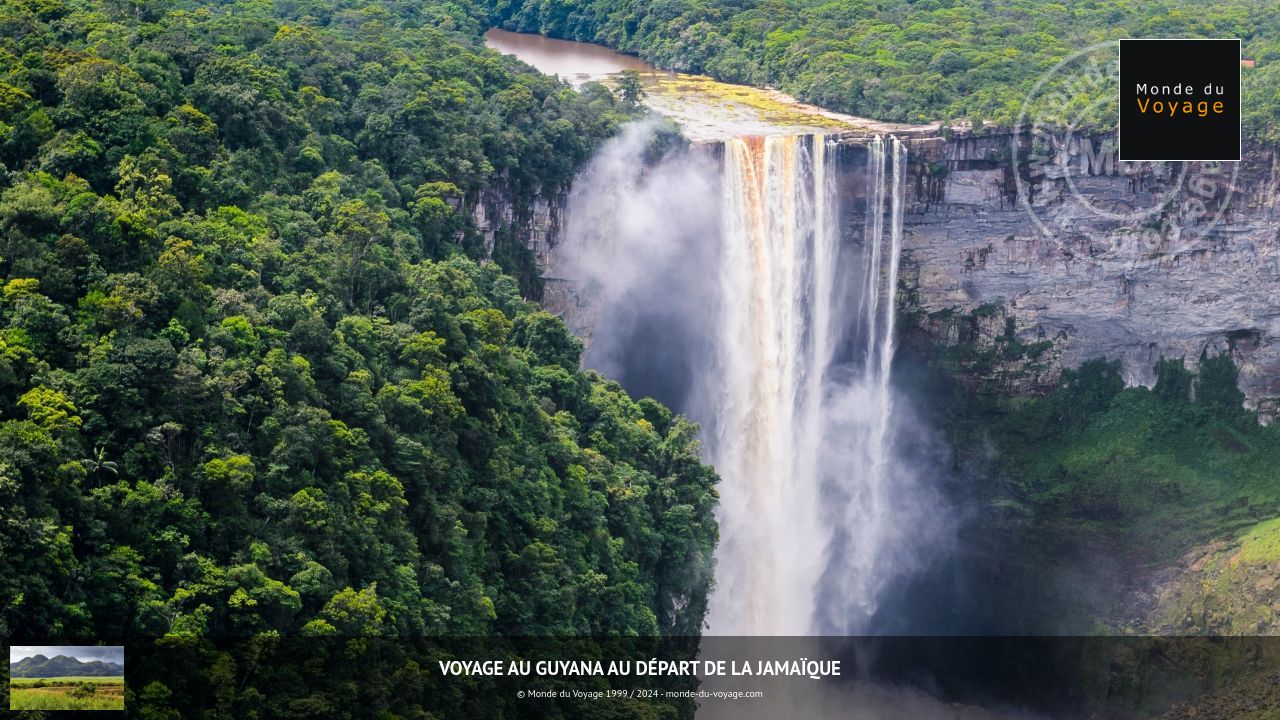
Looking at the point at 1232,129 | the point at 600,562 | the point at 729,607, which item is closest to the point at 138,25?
the point at 600,562

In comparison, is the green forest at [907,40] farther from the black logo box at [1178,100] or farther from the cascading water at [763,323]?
the cascading water at [763,323]

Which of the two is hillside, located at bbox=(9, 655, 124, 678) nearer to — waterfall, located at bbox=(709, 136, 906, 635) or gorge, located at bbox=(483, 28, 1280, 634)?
gorge, located at bbox=(483, 28, 1280, 634)

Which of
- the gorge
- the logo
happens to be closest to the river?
the gorge

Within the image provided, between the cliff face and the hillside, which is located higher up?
the cliff face

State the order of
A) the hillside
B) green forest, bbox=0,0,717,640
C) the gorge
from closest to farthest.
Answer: the hillside < green forest, bbox=0,0,717,640 < the gorge

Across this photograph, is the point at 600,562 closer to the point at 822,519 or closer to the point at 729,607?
the point at 729,607
